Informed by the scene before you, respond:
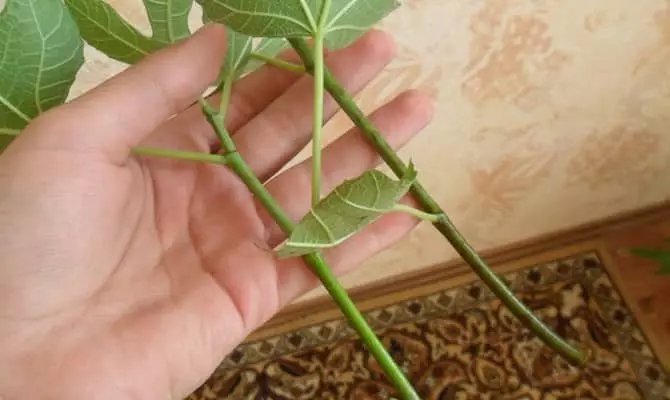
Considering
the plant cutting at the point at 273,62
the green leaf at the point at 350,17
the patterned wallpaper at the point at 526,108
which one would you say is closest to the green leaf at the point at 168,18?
the plant cutting at the point at 273,62

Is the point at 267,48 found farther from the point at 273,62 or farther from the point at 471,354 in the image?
the point at 471,354

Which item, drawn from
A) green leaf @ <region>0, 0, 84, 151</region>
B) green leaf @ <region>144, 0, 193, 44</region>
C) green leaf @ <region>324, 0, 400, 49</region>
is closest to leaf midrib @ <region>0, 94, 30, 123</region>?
green leaf @ <region>0, 0, 84, 151</region>

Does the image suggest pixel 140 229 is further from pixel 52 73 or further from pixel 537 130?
pixel 537 130

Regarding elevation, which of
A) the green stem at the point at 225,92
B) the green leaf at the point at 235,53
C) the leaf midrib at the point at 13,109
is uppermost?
the leaf midrib at the point at 13,109

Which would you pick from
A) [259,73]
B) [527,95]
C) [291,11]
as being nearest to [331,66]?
[259,73]

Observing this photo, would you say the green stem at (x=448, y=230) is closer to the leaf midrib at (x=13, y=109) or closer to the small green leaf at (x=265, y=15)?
the small green leaf at (x=265, y=15)

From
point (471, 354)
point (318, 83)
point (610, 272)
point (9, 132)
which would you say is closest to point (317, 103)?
point (318, 83)
